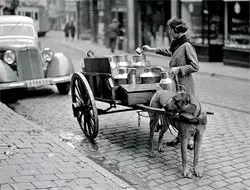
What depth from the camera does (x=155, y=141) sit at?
22.6 ft

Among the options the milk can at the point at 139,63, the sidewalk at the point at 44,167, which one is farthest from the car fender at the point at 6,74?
the milk can at the point at 139,63

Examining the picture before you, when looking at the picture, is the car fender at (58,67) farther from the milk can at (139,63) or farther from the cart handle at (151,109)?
the cart handle at (151,109)

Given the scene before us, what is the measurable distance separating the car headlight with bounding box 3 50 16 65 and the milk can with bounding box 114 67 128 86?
17.1ft

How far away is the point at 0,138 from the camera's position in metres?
6.61

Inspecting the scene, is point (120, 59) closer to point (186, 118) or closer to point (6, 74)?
point (186, 118)

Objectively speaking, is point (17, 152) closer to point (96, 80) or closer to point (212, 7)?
point (96, 80)

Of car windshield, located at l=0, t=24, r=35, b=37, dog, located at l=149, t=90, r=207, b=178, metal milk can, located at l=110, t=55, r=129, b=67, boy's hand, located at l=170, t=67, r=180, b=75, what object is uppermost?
car windshield, located at l=0, t=24, r=35, b=37

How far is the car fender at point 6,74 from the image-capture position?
10.6 metres

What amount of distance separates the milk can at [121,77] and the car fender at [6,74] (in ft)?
16.0

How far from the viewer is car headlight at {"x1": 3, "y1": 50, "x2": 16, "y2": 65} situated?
11.0m

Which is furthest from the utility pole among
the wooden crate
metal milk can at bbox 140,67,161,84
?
the wooden crate

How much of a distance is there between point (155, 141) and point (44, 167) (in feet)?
7.17

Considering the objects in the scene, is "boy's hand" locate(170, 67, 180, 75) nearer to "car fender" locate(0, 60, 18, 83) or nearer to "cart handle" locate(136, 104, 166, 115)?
"cart handle" locate(136, 104, 166, 115)

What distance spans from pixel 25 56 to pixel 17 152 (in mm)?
5625
